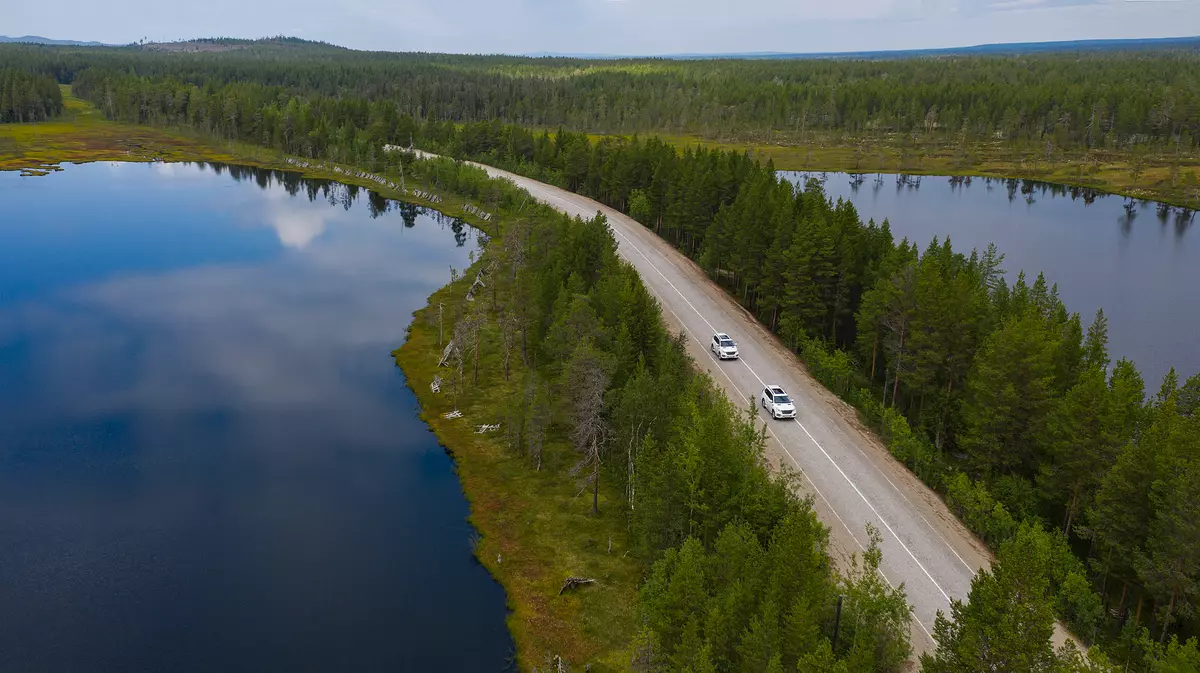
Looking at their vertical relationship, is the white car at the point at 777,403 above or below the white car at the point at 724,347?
below

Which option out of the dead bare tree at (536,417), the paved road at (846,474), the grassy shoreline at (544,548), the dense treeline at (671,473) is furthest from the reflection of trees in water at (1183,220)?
the grassy shoreline at (544,548)

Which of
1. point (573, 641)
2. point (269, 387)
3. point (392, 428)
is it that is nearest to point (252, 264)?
point (269, 387)

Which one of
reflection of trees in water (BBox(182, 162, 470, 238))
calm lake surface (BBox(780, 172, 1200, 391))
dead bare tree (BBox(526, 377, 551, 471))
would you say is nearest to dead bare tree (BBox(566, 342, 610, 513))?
dead bare tree (BBox(526, 377, 551, 471))

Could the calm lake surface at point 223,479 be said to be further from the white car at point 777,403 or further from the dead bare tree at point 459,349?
the white car at point 777,403

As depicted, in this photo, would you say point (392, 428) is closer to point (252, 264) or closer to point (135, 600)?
point (135, 600)

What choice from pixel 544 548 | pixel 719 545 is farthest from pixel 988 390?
pixel 544 548

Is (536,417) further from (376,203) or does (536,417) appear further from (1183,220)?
(1183,220)

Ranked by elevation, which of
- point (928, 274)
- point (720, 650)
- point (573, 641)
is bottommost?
point (573, 641)
